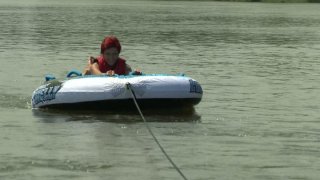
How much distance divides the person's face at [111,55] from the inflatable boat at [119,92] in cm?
70

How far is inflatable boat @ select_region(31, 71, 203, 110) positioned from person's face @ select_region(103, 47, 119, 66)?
2.31ft

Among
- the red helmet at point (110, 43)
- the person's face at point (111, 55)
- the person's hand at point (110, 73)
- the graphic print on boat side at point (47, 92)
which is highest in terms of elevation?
the red helmet at point (110, 43)

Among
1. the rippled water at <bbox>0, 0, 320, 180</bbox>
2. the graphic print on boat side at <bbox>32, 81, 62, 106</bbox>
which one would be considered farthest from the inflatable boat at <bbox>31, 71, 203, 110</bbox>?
the rippled water at <bbox>0, 0, 320, 180</bbox>

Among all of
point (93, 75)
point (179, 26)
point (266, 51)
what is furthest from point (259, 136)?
point (179, 26)

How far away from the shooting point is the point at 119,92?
17875 mm

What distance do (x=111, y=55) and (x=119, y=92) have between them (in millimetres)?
1212

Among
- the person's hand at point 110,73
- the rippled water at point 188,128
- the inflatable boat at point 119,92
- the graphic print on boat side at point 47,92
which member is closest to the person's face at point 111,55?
the person's hand at point 110,73

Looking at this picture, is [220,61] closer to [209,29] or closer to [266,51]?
[266,51]

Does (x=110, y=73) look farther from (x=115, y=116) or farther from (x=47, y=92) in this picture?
(x=47, y=92)

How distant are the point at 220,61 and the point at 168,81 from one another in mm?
15685

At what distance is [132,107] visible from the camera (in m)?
18.4

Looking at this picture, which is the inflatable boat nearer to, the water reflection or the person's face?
the water reflection

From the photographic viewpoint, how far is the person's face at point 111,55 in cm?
1864

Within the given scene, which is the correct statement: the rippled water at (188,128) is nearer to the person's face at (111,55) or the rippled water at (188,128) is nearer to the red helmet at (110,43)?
the person's face at (111,55)
